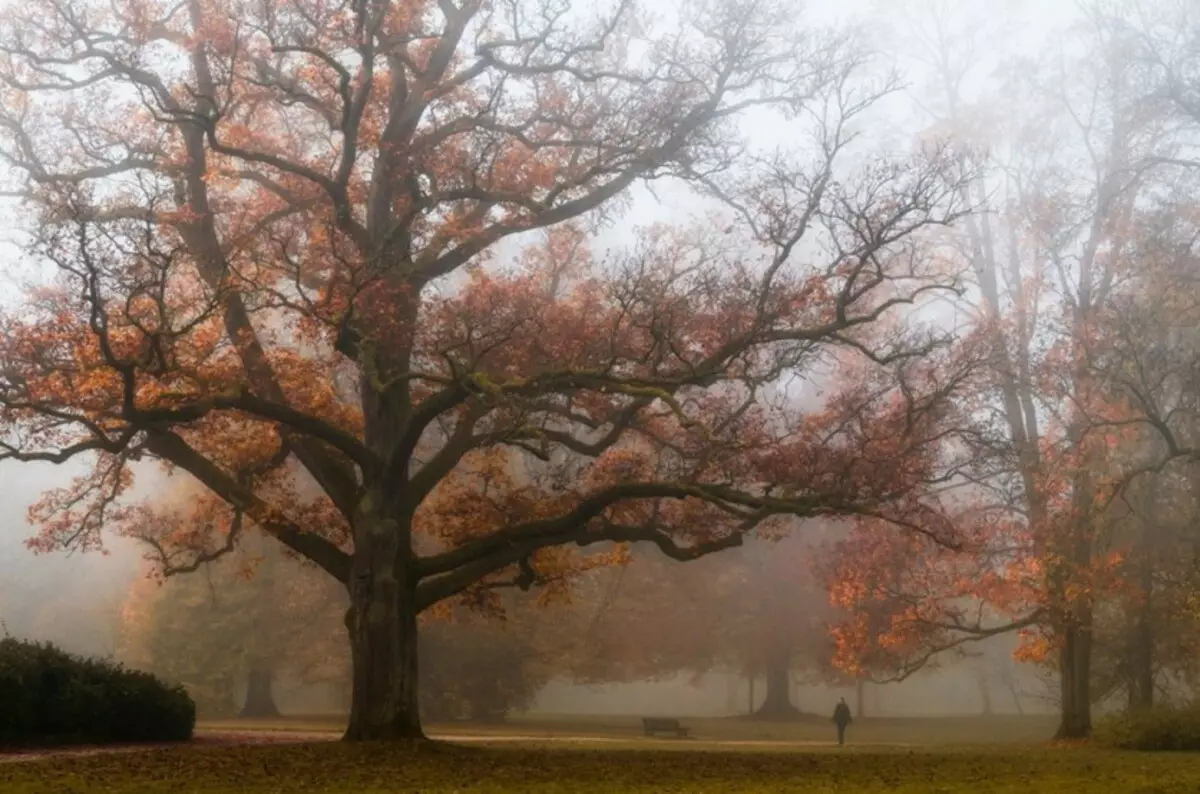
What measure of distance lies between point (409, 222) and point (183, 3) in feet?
24.1

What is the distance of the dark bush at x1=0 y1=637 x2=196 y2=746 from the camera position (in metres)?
20.4

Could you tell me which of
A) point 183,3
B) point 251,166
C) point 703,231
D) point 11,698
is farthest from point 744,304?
point 11,698

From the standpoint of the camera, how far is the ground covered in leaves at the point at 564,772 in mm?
13977

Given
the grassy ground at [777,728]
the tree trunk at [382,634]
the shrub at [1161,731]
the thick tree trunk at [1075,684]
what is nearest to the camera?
the tree trunk at [382,634]

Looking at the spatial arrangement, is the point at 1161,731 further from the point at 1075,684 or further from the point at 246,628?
the point at 246,628

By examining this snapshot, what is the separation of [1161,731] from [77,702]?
22.4 metres

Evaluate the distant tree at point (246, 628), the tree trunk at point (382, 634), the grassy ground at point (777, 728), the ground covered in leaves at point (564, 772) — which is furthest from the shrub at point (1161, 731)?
the distant tree at point (246, 628)

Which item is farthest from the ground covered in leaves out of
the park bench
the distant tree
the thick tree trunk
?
the distant tree

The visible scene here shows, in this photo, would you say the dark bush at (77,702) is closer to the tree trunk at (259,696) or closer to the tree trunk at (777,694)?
the tree trunk at (259,696)

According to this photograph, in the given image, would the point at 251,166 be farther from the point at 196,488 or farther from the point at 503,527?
the point at 196,488

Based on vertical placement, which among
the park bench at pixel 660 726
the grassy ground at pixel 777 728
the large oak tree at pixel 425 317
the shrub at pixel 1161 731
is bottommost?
the grassy ground at pixel 777 728

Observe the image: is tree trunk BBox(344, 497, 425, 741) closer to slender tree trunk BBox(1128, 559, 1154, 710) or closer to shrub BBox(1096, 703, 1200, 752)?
shrub BBox(1096, 703, 1200, 752)

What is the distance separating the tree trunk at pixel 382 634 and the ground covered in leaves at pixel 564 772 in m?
1.41

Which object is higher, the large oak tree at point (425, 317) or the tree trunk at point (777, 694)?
the large oak tree at point (425, 317)
